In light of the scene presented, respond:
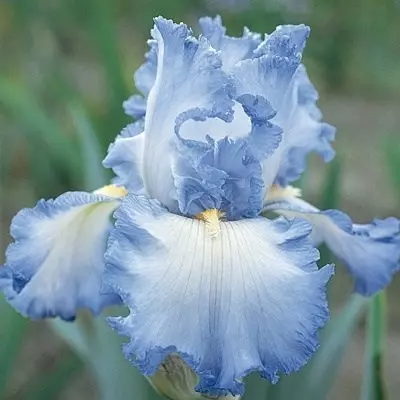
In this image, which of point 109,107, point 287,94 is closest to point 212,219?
point 287,94

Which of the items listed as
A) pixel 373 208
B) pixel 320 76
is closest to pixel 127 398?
pixel 373 208

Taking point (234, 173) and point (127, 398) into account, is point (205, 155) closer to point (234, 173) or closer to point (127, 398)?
point (234, 173)

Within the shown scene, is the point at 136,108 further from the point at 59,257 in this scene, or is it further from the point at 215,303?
the point at 215,303

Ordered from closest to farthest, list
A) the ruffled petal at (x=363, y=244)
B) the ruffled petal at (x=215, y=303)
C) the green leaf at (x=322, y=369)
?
the ruffled petal at (x=215, y=303), the ruffled petal at (x=363, y=244), the green leaf at (x=322, y=369)

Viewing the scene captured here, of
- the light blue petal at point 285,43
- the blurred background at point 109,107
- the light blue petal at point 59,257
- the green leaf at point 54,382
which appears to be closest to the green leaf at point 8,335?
the blurred background at point 109,107

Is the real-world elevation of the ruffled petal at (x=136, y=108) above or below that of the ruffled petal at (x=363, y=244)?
above

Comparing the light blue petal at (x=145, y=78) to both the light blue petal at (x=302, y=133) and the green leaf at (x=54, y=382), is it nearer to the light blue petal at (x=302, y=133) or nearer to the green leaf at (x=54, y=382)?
the light blue petal at (x=302, y=133)

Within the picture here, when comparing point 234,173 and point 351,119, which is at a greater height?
point 351,119

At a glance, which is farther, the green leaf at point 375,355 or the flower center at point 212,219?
the green leaf at point 375,355
